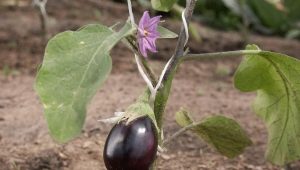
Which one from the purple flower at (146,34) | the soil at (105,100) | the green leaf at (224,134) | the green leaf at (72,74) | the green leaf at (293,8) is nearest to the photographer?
the green leaf at (72,74)

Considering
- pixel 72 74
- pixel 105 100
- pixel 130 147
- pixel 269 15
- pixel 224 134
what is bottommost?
pixel 269 15

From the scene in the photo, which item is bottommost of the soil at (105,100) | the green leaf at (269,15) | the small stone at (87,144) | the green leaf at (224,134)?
the green leaf at (269,15)

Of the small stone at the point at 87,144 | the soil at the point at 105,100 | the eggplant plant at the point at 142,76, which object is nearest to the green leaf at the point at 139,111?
the eggplant plant at the point at 142,76

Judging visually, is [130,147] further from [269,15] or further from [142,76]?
[269,15]

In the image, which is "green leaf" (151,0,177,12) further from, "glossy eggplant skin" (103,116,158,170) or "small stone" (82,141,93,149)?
"small stone" (82,141,93,149)

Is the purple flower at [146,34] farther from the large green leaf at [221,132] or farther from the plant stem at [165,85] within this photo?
the large green leaf at [221,132]

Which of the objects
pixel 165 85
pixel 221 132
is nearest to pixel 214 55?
pixel 165 85

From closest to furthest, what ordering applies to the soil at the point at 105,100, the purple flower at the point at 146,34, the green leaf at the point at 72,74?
the green leaf at the point at 72,74, the purple flower at the point at 146,34, the soil at the point at 105,100

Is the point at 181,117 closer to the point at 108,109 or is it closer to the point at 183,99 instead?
the point at 108,109
